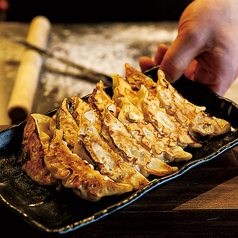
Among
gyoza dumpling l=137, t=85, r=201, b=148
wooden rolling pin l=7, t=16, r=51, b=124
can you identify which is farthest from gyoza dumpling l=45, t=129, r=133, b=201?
wooden rolling pin l=7, t=16, r=51, b=124

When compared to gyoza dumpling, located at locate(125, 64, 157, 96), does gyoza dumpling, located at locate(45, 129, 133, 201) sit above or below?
below

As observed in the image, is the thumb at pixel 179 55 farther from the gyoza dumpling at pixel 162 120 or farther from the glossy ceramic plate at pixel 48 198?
the glossy ceramic plate at pixel 48 198

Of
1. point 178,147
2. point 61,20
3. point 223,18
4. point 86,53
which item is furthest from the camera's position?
point 61,20

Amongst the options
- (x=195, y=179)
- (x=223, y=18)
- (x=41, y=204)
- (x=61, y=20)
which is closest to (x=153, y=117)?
(x=195, y=179)

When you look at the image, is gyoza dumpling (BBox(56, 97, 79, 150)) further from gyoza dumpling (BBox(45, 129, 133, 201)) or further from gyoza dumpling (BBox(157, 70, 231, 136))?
gyoza dumpling (BBox(157, 70, 231, 136))

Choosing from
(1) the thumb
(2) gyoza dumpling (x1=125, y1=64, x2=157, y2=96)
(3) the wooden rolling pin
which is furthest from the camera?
(3) the wooden rolling pin

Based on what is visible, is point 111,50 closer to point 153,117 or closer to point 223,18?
point 223,18
